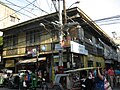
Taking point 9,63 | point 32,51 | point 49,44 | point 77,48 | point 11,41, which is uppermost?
point 11,41

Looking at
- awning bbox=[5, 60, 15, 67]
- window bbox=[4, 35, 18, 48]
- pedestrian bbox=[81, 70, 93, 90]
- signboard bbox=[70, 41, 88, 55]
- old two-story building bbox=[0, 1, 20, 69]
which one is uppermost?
old two-story building bbox=[0, 1, 20, 69]

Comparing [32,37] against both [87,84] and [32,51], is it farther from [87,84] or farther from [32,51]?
[87,84]

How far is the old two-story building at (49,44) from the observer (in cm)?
2086

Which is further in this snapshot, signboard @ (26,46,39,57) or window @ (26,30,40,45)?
window @ (26,30,40,45)

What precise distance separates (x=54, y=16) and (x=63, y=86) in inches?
504

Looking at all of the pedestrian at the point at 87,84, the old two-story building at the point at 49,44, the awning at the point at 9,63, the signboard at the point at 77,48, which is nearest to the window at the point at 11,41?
the old two-story building at the point at 49,44

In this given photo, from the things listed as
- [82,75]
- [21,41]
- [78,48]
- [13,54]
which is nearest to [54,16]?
[78,48]

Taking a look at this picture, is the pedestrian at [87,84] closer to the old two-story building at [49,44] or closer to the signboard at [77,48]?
the signboard at [77,48]

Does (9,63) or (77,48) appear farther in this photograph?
(9,63)

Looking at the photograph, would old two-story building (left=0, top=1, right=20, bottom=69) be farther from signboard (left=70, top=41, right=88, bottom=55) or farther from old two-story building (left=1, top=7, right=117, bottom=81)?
signboard (left=70, top=41, right=88, bottom=55)

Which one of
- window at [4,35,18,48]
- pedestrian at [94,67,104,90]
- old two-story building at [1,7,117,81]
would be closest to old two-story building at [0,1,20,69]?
window at [4,35,18,48]

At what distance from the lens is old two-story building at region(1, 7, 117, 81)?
68.4 ft

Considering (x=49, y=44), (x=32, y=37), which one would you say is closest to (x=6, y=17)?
(x=32, y=37)

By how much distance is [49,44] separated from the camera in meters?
22.4
